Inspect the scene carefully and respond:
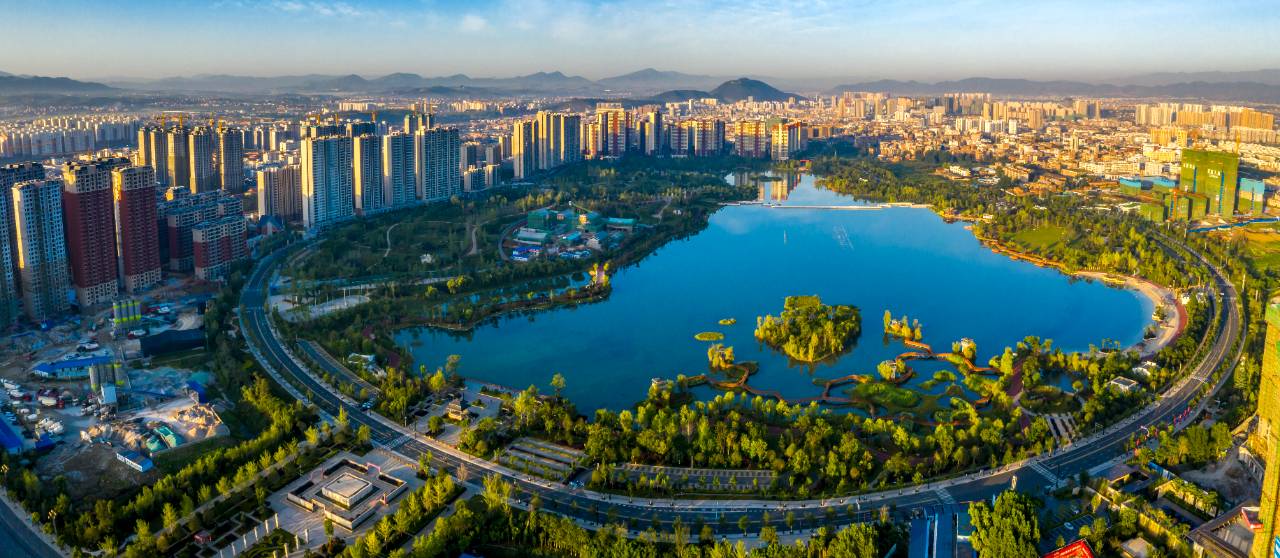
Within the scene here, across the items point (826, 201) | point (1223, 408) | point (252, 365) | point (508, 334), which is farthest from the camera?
point (826, 201)

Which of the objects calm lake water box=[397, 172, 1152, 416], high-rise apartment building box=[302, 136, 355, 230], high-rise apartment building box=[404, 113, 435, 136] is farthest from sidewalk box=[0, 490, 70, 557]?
high-rise apartment building box=[404, 113, 435, 136]

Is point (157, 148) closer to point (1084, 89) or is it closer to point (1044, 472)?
point (1044, 472)

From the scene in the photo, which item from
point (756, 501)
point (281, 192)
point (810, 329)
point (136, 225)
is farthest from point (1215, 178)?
point (136, 225)

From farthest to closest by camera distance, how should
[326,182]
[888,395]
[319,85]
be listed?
[319,85] → [326,182] → [888,395]

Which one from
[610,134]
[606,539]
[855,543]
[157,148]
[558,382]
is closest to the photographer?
[855,543]

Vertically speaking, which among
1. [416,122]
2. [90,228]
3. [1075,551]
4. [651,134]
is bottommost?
[1075,551]

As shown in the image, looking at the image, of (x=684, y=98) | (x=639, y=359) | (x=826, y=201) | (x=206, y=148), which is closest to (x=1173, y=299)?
(x=639, y=359)

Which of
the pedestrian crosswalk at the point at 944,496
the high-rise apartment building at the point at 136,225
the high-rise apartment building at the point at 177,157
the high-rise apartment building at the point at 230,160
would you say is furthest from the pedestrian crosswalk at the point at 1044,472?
the high-rise apartment building at the point at 230,160

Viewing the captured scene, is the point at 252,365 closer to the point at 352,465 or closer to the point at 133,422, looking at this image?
the point at 133,422
